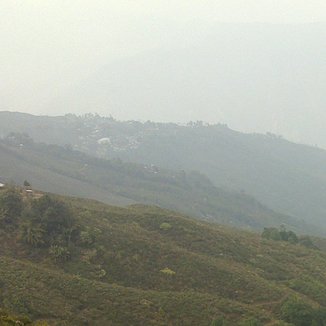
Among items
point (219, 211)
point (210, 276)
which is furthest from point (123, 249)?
point (219, 211)

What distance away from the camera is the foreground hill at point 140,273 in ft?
116

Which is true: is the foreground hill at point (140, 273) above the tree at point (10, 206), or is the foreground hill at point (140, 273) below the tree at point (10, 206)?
below

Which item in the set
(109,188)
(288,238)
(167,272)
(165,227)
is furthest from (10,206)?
(109,188)

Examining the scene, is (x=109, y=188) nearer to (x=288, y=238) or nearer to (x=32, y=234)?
(x=288, y=238)

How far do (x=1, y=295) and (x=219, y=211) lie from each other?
163053mm

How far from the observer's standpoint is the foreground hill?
35.3m

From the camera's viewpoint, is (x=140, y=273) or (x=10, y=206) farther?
(x=10, y=206)

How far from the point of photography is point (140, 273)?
43.2m

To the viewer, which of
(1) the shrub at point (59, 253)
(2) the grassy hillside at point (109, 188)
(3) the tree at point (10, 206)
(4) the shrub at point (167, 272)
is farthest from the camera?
(2) the grassy hillside at point (109, 188)

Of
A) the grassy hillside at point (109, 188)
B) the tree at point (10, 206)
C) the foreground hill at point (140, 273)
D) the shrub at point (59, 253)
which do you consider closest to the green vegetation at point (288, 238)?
the foreground hill at point (140, 273)

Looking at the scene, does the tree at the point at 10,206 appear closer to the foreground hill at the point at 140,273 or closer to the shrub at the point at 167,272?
the foreground hill at the point at 140,273

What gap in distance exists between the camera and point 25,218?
4681cm

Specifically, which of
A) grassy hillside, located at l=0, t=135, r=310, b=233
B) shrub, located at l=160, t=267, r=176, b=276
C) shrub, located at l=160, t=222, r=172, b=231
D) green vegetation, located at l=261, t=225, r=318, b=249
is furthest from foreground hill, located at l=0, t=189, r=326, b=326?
grassy hillside, located at l=0, t=135, r=310, b=233

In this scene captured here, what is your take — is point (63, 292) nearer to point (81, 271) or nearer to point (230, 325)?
point (81, 271)
